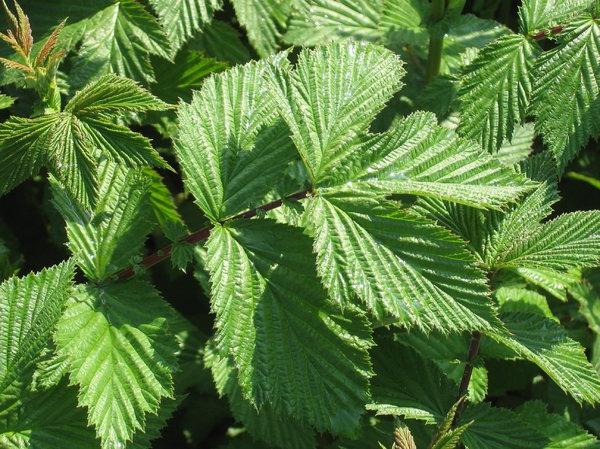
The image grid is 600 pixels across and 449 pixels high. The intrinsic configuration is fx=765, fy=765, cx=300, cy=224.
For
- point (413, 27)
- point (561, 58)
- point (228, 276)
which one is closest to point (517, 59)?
point (561, 58)

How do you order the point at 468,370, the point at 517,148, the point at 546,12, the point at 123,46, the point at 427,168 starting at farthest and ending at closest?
1. the point at 517,148
2. the point at 123,46
3. the point at 546,12
4. the point at 468,370
5. the point at 427,168

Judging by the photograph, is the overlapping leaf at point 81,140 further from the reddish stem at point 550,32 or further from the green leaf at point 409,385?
the reddish stem at point 550,32

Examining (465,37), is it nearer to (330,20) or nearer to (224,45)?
(330,20)

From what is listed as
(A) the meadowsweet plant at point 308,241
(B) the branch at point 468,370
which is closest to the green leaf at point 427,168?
(A) the meadowsweet plant at point 308,241

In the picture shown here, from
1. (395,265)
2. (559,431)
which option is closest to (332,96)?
(395,265)

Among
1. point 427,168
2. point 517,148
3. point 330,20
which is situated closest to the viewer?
point 427,168

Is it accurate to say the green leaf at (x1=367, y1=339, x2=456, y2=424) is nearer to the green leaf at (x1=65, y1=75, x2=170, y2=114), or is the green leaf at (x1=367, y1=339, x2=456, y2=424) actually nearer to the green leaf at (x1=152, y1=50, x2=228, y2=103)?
the green leaf at (x1=65, y1=75, x2=170, y2=114)
